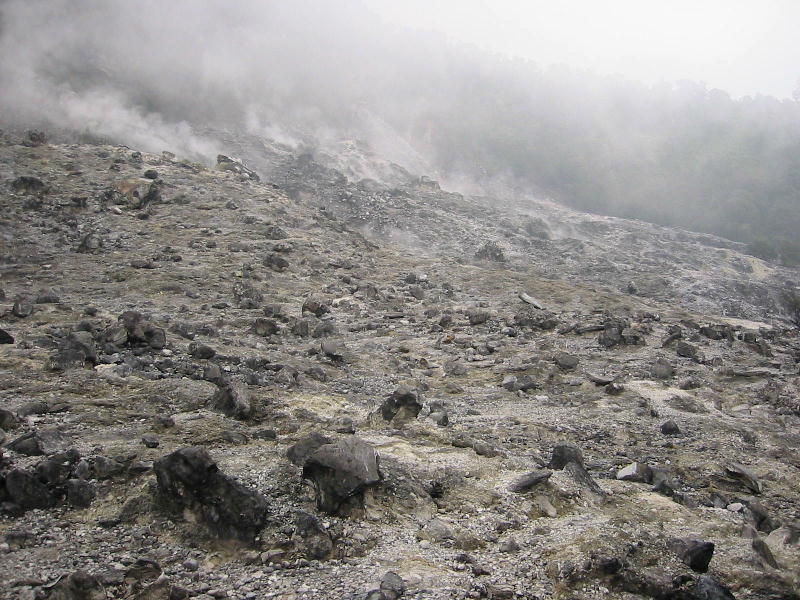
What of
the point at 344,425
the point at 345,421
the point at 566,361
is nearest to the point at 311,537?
the point at 344,425

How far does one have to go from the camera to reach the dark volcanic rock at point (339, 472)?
16.5ft

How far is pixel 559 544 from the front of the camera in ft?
16.1

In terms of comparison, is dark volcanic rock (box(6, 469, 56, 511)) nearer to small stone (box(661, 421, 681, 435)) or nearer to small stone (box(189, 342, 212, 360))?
small stone (box(189, 342, 212, 360))

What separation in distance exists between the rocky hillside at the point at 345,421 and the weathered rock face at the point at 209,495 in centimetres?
2

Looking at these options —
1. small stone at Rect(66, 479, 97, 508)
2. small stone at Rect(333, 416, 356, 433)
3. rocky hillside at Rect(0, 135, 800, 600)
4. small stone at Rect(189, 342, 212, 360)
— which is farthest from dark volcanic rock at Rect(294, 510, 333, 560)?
small stone at Rect(189, 342, 212, 360)

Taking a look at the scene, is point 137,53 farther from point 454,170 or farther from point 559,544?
point 559,544

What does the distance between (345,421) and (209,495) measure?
2.69 metres

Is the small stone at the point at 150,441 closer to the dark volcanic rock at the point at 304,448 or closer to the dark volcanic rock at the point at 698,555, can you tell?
the dark volcanic rock at the point at 304,448

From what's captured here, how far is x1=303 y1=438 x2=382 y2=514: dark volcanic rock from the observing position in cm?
503

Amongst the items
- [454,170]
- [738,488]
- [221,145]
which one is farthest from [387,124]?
[738,488]

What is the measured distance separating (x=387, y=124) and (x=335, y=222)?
1687cm

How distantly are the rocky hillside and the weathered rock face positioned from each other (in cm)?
2

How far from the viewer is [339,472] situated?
5.10 metres

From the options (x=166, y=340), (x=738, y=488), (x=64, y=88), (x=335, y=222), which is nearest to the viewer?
(x=738, y=488)
